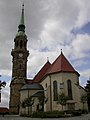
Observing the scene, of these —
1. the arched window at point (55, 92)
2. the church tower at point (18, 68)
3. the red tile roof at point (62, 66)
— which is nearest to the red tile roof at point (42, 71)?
the church tower at point (18, 68)

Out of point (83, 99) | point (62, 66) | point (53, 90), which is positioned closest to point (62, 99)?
point (83, 99)

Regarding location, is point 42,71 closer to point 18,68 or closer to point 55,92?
point 18,68

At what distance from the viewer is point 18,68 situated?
56.5m

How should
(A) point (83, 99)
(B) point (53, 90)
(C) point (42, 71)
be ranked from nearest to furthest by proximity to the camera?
(A) point (83, 99) → (B) point (53, 90) → (C) point (42, 71)

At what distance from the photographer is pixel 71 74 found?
139ft

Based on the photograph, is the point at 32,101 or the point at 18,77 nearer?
the point at 32,101

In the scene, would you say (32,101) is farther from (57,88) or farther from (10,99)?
(10,99)

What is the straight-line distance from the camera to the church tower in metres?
53.5

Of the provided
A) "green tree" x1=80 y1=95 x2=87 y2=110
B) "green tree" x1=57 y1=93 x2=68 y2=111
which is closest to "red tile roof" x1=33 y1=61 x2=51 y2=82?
"green tree" x1=80 y1=95 x2=87 y2=110

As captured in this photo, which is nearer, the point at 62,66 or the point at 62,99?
the point at 62,99

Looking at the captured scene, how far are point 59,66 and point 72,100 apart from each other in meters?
7.66

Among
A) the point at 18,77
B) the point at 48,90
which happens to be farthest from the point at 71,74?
the point at 18,77

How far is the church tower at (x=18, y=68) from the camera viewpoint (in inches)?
2106

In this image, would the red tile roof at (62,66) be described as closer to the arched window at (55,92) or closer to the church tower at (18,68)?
the arched window at (55,92)
